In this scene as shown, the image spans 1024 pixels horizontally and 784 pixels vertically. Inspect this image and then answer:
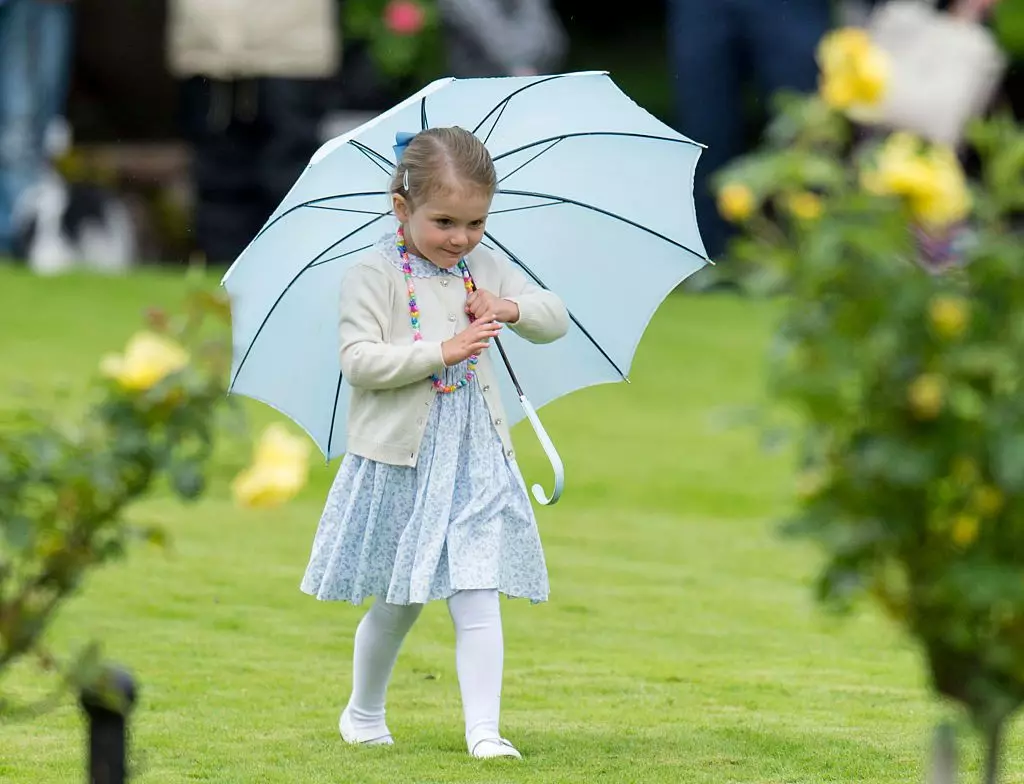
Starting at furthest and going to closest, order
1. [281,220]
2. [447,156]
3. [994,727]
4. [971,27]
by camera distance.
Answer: [971,27] → [281,220] → [447,156] → [994,727]

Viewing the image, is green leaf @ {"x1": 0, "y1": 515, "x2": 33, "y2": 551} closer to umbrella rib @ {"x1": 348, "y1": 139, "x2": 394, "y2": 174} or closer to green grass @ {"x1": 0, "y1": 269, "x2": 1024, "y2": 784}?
green grass @ {"x1": 0, "y1": 269, "x2": 1024, "y2": 784}

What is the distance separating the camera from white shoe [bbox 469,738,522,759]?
12.2 ft

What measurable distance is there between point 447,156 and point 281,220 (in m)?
0.46

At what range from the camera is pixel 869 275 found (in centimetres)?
207

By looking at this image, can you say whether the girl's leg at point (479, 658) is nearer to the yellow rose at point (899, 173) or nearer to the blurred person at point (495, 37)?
the yellow rose at point (899, 173)

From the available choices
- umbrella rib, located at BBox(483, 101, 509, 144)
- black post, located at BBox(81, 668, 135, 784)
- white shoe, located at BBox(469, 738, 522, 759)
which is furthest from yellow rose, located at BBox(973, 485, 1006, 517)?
umbrella rib, located at BBox(483, 101, 509, 144)

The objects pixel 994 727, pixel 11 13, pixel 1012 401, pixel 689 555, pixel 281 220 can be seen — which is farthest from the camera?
pixel 11 13

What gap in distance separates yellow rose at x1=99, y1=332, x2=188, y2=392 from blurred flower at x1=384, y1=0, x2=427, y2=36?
950 cm

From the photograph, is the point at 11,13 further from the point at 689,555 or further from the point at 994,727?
the point at 994,727

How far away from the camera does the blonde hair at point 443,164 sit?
3.71 metres

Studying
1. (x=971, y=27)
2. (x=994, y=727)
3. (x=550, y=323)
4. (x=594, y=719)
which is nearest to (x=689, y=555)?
(x=594, y=719)

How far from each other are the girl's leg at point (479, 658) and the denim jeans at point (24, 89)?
783 cm

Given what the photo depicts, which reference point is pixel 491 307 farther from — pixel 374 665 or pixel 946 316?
pixel 946 316

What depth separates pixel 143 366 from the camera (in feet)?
7.06
